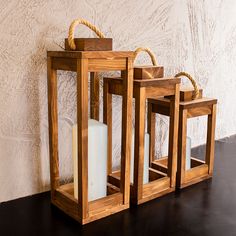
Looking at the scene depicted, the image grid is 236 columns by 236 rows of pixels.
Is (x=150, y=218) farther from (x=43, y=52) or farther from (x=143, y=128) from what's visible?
(x=43, y=52)

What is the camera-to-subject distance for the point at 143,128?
30.4 inches

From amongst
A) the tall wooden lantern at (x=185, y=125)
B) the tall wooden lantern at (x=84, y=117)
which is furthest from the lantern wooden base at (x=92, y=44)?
the tall wooden lantern at (x=185, y=125)

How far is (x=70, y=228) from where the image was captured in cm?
68

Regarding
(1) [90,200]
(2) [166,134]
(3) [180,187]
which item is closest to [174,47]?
(2) [166,134]

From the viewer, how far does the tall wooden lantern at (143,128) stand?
0.76 metres

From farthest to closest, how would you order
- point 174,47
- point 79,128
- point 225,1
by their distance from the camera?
1. point 225,1
2. point 174,47
3. point 79,128

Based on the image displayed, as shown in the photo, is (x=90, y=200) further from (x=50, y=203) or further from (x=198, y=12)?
(x=198, y=12)

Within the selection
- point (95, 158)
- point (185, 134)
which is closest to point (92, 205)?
point (95, 158)

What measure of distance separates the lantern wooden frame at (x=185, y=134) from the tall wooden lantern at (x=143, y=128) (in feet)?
0.09

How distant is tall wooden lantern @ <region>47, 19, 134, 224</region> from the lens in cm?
65

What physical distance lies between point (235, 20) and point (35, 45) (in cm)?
82

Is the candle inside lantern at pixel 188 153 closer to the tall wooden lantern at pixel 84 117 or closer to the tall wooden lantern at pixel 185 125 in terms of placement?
the tall wooden lantern at pixel 185 125

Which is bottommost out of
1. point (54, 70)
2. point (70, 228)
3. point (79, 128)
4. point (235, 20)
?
point (70, 228)

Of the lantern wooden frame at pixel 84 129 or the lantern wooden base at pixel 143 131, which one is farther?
the lantern wooden base at pixel 143 131
